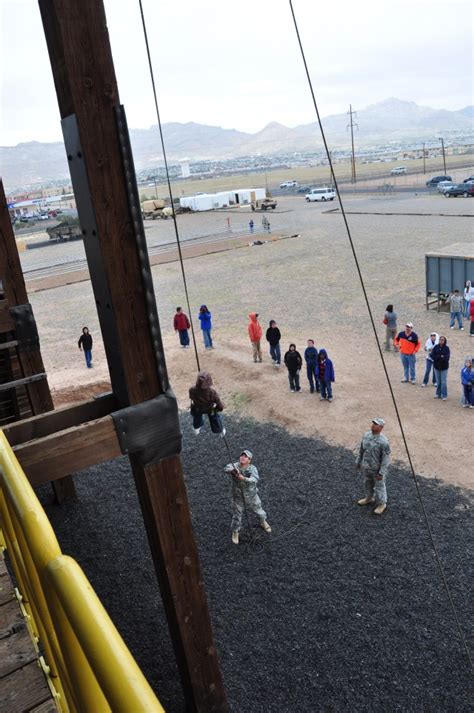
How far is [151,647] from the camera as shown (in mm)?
6953

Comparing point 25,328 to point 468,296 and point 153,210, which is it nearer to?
point 468,296

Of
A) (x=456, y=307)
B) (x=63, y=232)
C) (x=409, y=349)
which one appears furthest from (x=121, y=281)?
(x=63, y=232)

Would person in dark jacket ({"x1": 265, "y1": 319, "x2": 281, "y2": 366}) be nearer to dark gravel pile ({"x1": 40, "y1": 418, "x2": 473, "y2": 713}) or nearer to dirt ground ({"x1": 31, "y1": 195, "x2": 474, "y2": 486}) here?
dirt ground ({"x1": 31, "y1": 195, "x2": 474, "y2": 486})

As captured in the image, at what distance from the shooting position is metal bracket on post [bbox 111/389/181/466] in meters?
4.14

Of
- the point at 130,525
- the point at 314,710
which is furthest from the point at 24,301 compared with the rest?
the point at 314,710

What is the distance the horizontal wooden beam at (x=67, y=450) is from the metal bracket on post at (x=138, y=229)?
0.55m

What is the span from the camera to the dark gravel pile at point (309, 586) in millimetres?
6250

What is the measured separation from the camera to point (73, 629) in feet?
3.78

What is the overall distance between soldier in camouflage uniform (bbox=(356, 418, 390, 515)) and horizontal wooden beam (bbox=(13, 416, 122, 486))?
5524mm

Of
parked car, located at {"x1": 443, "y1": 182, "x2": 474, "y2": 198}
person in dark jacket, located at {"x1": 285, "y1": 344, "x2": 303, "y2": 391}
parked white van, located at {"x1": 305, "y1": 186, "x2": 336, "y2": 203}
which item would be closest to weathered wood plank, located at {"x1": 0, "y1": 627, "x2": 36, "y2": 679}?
person in dark jacket, located at {"x1": 285, "y1": 344, "x2": 303, "y2": 391}

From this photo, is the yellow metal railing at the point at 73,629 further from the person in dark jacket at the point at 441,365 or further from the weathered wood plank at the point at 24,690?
the person in dark jacket at the point at 441,365

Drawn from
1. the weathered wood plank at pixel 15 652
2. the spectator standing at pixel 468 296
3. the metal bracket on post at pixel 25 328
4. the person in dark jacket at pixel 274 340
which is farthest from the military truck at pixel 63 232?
the weathered wood plank at pixel 15 652

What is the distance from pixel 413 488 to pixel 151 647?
5.14m

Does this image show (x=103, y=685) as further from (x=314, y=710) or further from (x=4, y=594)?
(x=314, y=710)
